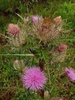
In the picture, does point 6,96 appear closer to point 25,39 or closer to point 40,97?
point 40,97

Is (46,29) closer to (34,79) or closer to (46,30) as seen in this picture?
(46,30)

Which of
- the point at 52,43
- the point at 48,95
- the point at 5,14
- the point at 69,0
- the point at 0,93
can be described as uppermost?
the point at 69,0

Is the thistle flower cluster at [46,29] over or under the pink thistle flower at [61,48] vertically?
over

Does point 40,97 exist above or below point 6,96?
below

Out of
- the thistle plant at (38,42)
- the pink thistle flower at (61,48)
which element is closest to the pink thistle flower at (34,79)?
the thistle plant at (38,42)

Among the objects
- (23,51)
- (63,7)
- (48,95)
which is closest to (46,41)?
(23,51)

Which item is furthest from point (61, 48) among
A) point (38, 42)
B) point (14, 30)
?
point (14, 30)

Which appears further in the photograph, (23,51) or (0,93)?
(0,93)

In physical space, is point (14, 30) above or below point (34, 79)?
above

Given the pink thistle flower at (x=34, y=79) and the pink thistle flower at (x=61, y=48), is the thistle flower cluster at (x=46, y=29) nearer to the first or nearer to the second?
the pink thistle flower at (x=61, y=48)
